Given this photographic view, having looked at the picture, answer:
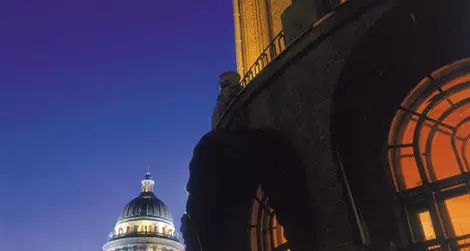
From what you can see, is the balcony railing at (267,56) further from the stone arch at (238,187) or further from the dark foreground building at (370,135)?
the stone arch at (238,187)

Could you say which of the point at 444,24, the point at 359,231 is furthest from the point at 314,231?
the point at 444,24

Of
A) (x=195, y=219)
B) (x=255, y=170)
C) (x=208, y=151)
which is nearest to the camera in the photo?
(x=255, y=170)

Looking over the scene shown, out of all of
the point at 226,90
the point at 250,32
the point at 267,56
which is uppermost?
the point at 250,32

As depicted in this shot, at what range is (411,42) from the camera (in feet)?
23.7

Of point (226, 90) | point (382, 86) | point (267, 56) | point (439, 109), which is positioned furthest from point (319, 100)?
point (226, 90)

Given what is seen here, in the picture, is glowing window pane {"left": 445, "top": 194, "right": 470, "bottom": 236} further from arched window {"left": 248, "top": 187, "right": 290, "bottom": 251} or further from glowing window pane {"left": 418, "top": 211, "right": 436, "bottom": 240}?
arched window {"left": 248, "top": 187, "right": 290, "bottom": 251}

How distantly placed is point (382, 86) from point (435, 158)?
1.31 metres

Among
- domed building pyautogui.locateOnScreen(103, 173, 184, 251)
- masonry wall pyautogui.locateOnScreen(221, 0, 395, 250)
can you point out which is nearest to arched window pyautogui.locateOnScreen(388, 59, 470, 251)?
masonry wall pyautogui.locateOnScreen(221, 0, 395, 250)

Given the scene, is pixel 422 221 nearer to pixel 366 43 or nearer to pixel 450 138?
pixel 450 138

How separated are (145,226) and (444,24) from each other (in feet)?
285

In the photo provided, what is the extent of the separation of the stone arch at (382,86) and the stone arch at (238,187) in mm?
1099

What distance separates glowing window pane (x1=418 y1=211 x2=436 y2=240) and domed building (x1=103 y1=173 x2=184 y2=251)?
82.4 metres

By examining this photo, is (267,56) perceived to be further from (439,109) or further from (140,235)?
(140,235)

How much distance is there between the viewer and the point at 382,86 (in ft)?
24.6
